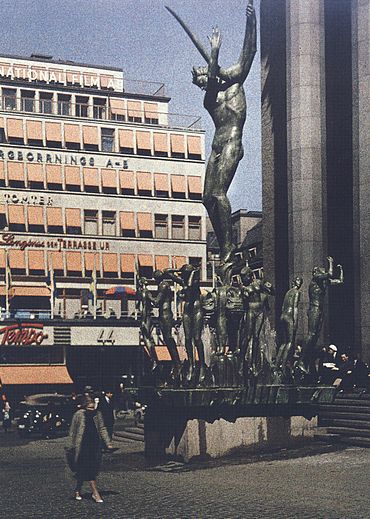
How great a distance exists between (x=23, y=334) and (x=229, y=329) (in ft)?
122

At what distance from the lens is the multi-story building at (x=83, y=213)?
62.8 meters

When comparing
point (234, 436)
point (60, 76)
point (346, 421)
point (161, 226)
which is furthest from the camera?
point (60, 76)

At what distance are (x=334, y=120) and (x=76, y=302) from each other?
2752 centimetres

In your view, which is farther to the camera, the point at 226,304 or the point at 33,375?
the point at 33,375

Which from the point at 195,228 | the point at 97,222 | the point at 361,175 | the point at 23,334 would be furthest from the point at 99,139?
the point at 361,175

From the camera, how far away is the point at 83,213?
67.3m

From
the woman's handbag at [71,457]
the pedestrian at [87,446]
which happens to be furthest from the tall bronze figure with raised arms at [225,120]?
the woman's handbag at [71,457]

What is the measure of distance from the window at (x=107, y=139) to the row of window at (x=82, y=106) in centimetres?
179

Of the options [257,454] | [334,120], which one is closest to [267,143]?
[334,120]

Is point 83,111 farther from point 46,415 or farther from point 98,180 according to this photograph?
point 46,415

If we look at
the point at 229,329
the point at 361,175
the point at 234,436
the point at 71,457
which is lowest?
the point at 234,436

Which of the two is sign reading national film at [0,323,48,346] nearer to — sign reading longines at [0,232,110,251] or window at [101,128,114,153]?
sign reading longines at [0,232,110,251]

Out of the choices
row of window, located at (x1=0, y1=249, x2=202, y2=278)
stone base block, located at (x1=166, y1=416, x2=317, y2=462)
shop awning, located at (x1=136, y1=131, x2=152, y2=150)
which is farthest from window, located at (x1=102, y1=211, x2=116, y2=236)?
stone base block, located at (x1=166, y1=416, x2=317, y2=462)

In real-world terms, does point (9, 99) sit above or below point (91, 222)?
above
